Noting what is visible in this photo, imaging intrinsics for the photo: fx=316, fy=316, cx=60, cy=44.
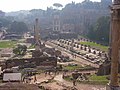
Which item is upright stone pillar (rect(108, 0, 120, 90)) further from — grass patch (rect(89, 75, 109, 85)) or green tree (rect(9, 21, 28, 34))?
green tree (rect(9, 21, 28, 34))

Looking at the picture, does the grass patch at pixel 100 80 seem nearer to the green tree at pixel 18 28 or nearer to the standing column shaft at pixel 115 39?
the standing column shaft at pixel 115 39

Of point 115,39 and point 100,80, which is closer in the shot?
point 115,39

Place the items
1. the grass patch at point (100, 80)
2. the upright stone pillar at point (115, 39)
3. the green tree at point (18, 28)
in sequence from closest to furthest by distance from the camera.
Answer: the upright stone pillar at point (115, 39)
the grass patch at point (100, 80)
the green tree at point (18, 28)

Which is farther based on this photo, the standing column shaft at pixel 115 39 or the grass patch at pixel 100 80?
the grass patch at pixel 100 80

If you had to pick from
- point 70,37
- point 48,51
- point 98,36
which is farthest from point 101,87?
point 70,37

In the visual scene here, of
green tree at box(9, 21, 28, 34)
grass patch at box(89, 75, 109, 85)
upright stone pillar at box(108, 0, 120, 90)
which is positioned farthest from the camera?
green tree at box(9, 21, 28, 34)

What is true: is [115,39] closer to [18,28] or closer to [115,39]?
[115,39]

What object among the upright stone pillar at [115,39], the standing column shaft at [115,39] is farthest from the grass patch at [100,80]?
the standing column shaft at [115,39]

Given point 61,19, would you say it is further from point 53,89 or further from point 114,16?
point 114,16

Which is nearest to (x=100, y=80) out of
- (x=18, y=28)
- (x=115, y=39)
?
(x=115, y=39)

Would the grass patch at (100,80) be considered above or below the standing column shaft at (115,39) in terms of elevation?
below

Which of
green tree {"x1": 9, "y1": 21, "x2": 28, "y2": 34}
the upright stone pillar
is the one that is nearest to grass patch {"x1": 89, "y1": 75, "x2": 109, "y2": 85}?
the upright stone pillar

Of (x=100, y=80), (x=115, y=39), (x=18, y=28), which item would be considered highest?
(x=115, y=39)

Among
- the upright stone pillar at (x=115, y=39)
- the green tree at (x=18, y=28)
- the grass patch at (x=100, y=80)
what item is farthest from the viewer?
the green tree at (x=18, y=28)
